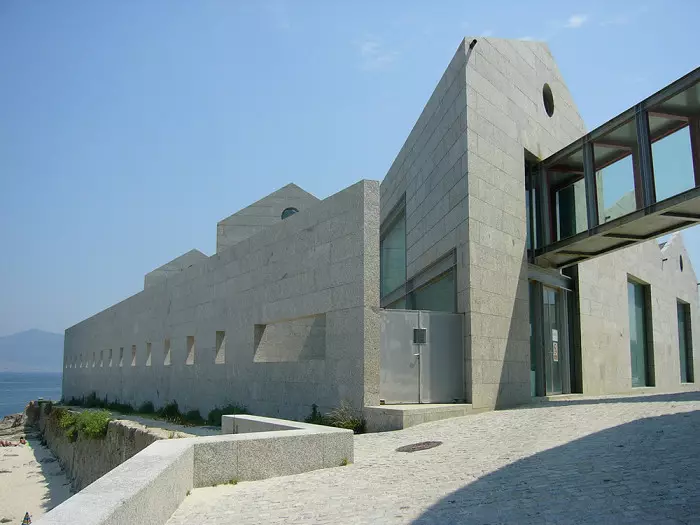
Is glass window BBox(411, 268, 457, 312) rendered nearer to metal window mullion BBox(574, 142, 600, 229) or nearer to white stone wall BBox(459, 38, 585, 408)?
white stone wall BBox(459, 38, 585, 408)

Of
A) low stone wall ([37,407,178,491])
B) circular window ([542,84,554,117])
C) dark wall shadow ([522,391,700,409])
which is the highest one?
circular window ([542,84,554,117])

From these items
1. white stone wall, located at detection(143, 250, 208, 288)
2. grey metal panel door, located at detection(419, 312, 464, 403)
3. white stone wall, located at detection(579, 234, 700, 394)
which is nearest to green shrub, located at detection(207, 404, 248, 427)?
grey metal panel door, located at detection(419, 312, 464, 403)

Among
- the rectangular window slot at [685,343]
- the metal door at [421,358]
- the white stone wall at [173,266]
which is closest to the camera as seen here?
the metal door at [421,358]

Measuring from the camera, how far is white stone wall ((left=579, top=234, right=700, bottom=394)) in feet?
62.7

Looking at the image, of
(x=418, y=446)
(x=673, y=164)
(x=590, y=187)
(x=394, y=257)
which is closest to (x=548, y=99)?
(x=590, y=187)


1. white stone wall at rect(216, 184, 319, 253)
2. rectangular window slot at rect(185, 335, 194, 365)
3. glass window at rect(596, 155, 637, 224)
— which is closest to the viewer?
glass window at rect(596, 155, 637, 224)

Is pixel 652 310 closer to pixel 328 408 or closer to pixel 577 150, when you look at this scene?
pixel 577 150

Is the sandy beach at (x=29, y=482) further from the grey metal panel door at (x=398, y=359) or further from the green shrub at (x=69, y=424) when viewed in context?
the grey metal panel door at (x=398, y=359)

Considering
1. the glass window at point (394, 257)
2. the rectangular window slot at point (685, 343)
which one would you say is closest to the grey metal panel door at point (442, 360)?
the glass window at point (394, 257)

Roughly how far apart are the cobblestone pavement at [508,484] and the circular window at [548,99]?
10953 millimetres

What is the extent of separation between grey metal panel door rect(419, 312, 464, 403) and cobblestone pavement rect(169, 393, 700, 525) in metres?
3.41

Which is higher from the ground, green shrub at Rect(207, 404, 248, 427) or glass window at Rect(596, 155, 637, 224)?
glass window at Rect(596, 155, 637, 224)

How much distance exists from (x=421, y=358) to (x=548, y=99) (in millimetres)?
9649

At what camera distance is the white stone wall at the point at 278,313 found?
12.7 meters
